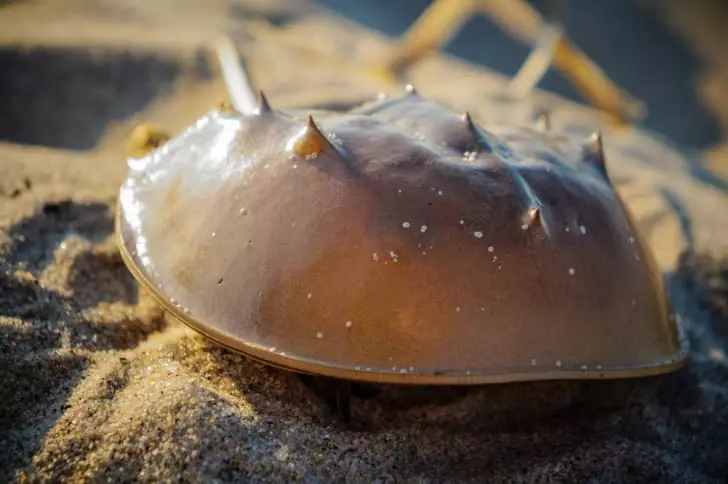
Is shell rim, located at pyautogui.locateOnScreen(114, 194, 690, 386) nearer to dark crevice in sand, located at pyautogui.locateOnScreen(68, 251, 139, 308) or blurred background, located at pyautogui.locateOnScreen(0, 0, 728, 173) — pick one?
dark crevice in sand, located at pyautogui.locateOnScreen(68, 251, 139, 308)

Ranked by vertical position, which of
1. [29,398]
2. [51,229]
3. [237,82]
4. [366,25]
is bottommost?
[366,25]

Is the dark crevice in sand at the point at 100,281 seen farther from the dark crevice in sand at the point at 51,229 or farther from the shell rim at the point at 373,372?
the shell rim at the point at 373,372

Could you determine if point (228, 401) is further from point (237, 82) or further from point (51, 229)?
point (237, 82)

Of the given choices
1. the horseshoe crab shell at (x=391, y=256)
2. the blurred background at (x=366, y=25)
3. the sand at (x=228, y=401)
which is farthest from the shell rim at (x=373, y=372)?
the blurred background at (x=366, y=25)

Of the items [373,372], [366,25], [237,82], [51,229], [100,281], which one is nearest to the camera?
[373,372]

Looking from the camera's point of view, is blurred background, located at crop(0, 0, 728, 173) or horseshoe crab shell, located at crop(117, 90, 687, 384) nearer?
horseshoe crab shell, located at crop(117, 90, 687, 384)

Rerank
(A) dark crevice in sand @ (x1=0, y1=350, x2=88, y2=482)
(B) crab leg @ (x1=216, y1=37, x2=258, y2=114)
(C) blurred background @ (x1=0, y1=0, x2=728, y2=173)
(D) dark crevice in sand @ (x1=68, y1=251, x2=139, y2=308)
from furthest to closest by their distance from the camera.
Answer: (C) blurred background @ (x1=0, y1=0, x2=728, y2=173) → (B) crab leg @ (x1=216, y1=37, x2=258, y2=114) → (D) dark crevice in sand @ (x1=68, y1=251, x2=139, y2=308) → (A) dark crevice in sand @ (x1=0, y1=350, x2=88, y2=482)

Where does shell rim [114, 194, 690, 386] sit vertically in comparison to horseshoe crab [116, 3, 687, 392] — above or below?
below

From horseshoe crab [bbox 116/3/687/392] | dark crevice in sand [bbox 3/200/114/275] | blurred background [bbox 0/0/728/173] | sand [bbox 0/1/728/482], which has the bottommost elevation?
blurred background [bbox 0/0/728/173]

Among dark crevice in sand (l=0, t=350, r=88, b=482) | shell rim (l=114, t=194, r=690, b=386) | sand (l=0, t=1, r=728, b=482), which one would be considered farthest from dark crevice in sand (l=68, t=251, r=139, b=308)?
shell rim (l=114, t=194, r=690, b=386)

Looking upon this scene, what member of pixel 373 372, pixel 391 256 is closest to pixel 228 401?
pixel 373 372
